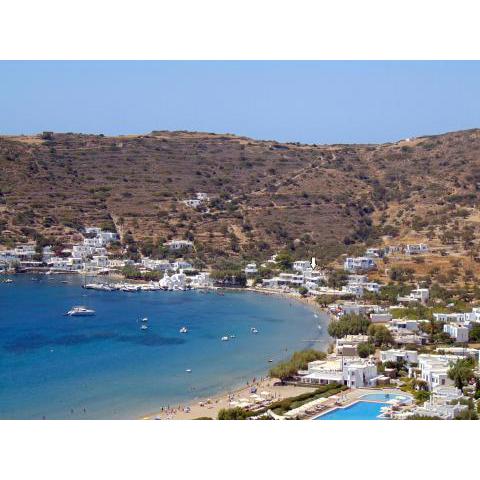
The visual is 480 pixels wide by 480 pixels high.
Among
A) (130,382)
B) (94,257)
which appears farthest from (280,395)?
(94,257)

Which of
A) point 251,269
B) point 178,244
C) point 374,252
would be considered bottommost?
point 251,269

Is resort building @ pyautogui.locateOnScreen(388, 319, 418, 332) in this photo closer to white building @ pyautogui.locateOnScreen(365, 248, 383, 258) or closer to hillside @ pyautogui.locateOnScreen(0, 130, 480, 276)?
hillside @ pyautogui.locateOnScreen(0, 130, 480, 276)

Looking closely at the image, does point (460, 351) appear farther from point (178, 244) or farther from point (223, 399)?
point (178, 244)

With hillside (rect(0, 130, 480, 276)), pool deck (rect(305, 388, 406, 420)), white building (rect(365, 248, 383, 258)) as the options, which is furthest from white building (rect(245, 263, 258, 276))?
pool deck (rect(305, 388, 406, 420))

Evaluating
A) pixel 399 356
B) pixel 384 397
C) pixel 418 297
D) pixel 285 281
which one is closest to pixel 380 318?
pixel 418 297

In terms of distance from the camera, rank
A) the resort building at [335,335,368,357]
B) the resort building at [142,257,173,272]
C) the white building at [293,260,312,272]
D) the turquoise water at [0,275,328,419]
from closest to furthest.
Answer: the turquoise water at [0,275,328,419] < the resort building at [335,335,368,357] < the white building at [293,260,312,272] < the resort building at [142,257,173,272]
